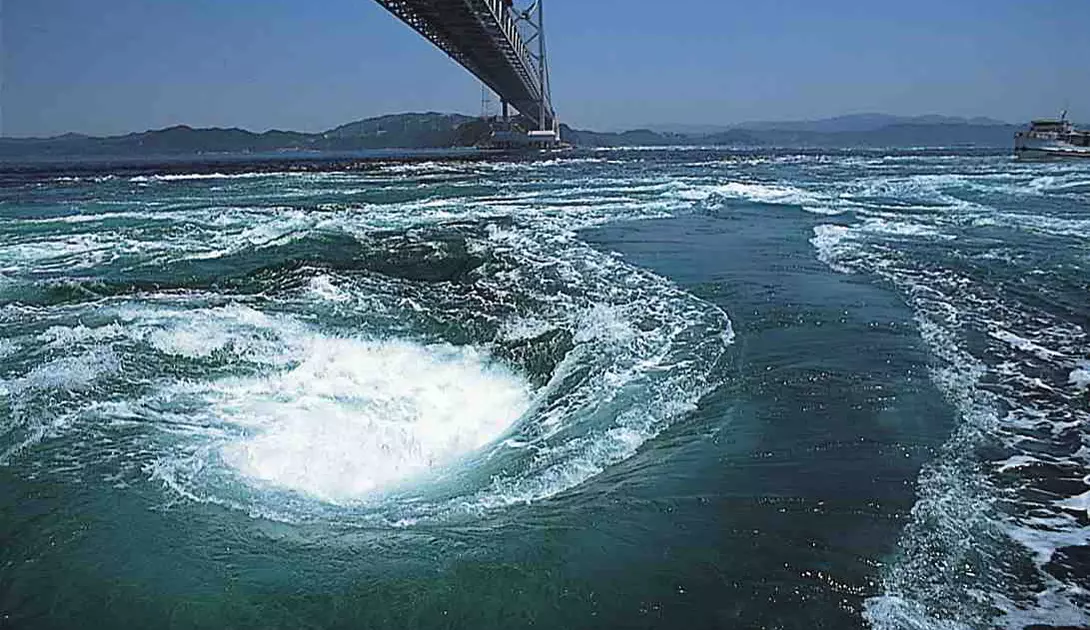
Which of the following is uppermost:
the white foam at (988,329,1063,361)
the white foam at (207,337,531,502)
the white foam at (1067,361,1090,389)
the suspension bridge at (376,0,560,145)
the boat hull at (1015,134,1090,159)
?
the suspension bridge at (376,0,560,145)

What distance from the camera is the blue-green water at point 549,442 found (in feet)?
11.6

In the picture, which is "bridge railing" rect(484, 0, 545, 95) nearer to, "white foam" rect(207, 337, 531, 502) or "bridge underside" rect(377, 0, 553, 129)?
"bridge underside" rect(377, 0, 553, 129)

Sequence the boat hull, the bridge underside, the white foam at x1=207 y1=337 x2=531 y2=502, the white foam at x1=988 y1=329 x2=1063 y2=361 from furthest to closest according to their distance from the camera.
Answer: the boat hull → the bridge underside → the white foam at x1=988 y1=329 x2=1063 y2=361 → the white foam at x1=207 y1=337 x2=531 y2=502

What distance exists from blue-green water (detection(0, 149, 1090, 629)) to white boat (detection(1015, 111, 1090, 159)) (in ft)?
124

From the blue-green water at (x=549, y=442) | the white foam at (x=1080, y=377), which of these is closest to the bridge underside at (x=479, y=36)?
the blue-green water at (x=549, y=442)

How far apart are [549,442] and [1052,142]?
162 ft

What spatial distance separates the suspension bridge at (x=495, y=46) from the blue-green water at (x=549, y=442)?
94.8ft

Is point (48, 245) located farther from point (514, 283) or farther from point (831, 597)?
point (831, 597)

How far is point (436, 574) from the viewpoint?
3721 millimetres

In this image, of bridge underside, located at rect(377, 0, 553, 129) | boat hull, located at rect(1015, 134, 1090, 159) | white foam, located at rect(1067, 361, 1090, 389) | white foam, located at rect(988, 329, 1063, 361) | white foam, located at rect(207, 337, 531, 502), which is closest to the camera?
white foam, located at rect(207, 337, 531, 502)

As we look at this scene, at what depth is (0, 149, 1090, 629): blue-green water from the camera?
11.6ft

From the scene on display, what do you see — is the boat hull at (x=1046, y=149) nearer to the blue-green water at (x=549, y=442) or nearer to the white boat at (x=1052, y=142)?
the white boat at (x=1052, y=142)

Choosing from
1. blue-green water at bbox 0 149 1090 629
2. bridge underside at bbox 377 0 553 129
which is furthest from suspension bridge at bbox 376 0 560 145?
blue-green water at bbox 0 149 1090 629

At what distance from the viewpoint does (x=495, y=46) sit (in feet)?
154
